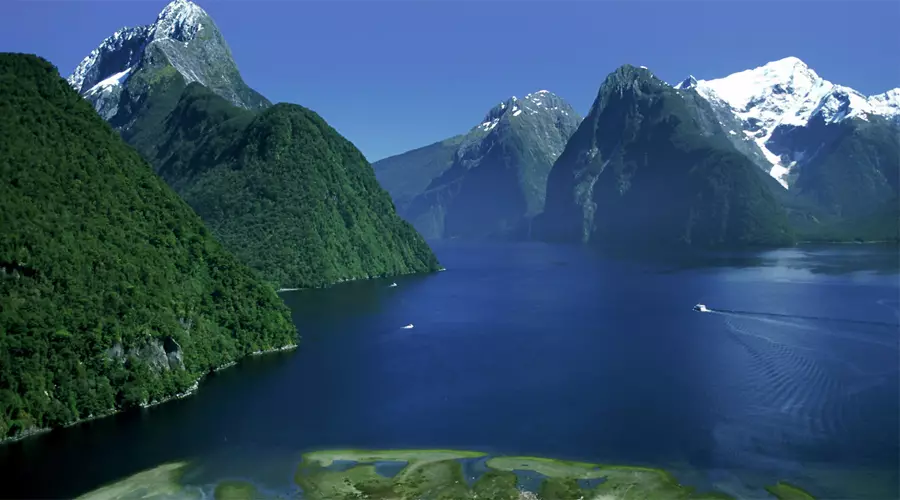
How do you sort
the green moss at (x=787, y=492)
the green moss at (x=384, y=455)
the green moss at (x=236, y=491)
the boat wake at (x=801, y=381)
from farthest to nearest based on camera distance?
the boat wake at (x=801, y=381)
the green moss at (x=384, y=455)
the green moss at (x=236, y=491)
the green moss at (x=787, y=492)

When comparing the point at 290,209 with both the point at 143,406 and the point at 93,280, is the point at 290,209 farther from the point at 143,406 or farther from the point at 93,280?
the point at 143,406

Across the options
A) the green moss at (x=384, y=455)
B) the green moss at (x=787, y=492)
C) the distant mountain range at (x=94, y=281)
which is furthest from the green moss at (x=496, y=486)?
the distant mountain range at (x=94, y=281)

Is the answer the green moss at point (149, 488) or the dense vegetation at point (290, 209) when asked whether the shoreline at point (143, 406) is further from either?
the dense vegetation at point (290, 209)

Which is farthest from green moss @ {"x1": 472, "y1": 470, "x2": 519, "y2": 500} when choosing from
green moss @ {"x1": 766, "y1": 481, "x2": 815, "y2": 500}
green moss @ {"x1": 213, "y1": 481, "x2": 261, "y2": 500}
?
green moss @ {"x1": 766, "y1": 481, "x2": 815, "y2": 500}

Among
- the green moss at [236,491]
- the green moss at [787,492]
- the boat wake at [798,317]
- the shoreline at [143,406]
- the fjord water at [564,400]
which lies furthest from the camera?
the boat wake at [798,317]

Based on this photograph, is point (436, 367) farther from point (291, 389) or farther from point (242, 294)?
point (242, 294)

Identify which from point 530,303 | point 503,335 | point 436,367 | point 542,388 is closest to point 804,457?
point 542,388
